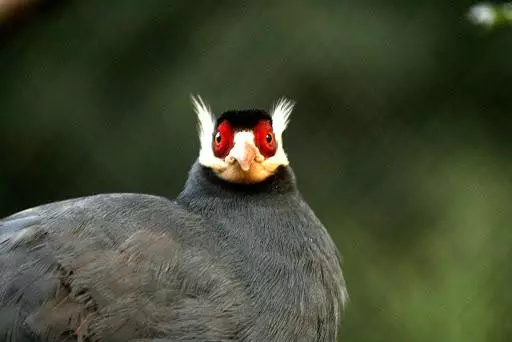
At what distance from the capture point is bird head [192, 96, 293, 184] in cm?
412

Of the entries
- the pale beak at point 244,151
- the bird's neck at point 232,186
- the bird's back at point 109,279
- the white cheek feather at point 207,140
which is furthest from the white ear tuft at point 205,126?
the bird's back at point 109,279

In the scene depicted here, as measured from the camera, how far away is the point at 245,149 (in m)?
4.11

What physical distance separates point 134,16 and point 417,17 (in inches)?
65.3

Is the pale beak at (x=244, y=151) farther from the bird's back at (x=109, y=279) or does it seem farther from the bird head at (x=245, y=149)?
the bird's back at (x=109, y=279)

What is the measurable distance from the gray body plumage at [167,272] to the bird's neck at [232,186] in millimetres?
28

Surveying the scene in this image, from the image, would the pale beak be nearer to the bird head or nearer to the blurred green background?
the bird head

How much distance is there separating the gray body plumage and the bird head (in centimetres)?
9

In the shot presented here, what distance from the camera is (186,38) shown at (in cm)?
719

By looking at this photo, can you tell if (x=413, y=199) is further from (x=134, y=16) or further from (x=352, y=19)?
(x=134, y=16)

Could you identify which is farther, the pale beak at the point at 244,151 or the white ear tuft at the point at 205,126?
the white ear tuft at the point at 205,126

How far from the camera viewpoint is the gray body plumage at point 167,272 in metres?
3.63

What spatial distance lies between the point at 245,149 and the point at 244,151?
0.4 inches

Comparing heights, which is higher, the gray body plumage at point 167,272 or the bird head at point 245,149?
the bird head at point 245,149

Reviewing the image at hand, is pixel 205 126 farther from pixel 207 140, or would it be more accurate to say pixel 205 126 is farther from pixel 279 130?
pixel 279 130
